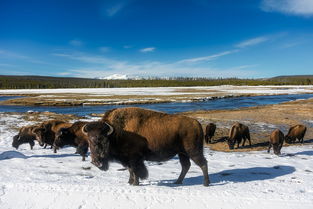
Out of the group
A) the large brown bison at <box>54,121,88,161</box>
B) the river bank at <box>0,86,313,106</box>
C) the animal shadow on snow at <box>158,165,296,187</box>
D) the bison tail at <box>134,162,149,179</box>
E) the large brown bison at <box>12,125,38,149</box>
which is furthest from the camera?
the river bank at <box>0,86,313,106</box>

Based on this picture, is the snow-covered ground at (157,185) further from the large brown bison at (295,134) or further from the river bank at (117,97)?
the river bank at (117,97)

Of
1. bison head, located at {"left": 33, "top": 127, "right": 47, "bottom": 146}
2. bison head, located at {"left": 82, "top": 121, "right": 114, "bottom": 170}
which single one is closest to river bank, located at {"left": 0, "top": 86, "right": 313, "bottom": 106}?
bison head, located at {"left": 33, "top": 127, "right": 47, "bottom": 146}

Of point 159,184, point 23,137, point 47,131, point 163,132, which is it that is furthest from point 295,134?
point 23,137

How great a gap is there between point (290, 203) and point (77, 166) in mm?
6266

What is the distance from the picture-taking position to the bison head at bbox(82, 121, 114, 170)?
5.61m

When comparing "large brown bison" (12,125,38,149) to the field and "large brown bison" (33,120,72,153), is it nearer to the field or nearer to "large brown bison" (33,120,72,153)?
"large brown bison" (33,120,72,153)

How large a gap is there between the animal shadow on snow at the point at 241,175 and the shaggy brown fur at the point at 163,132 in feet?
2.17

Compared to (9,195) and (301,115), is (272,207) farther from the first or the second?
(301,115)

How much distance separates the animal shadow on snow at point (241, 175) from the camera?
6895mm

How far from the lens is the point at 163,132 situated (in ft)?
20.4

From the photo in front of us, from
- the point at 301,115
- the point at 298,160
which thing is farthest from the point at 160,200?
the point at 301,115

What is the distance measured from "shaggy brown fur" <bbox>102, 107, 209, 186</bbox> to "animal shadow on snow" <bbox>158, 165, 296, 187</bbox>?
0.66 meters

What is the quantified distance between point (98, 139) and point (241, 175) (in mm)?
4414

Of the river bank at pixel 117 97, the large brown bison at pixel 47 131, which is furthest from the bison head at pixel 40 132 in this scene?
the river bank at pixel 117 97
